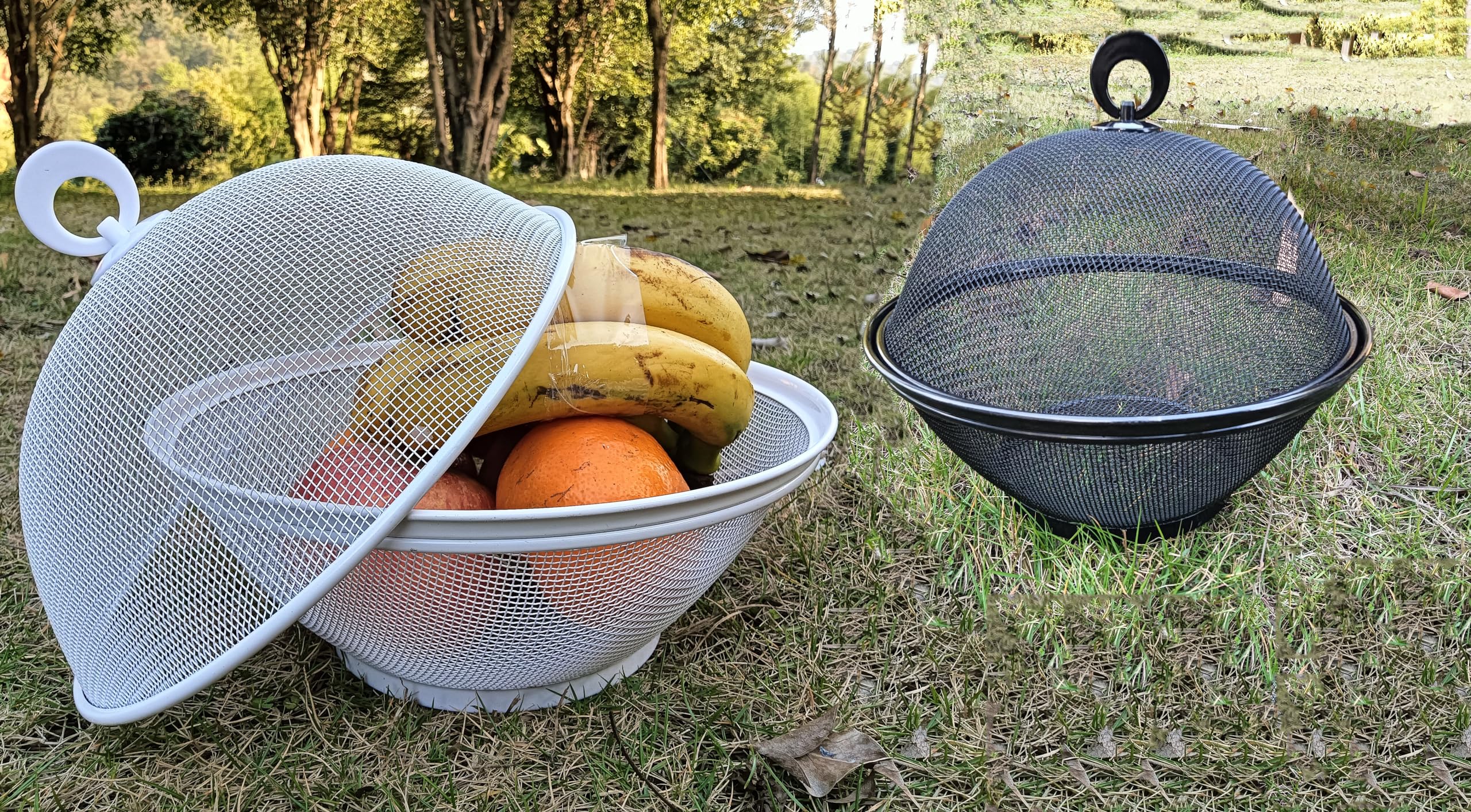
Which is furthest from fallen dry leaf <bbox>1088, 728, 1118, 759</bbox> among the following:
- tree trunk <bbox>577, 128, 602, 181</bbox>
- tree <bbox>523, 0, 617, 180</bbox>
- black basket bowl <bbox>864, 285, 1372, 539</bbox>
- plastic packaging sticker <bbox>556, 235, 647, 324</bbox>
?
tree trunk <bbox>577, 128, 602, 181</bbox>

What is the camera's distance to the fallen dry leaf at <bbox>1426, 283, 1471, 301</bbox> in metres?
2.65

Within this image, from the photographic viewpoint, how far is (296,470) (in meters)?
1.15

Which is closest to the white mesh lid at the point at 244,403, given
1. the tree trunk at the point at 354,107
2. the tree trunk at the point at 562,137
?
the tree trunk at the point at 562,137

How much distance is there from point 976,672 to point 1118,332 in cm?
99

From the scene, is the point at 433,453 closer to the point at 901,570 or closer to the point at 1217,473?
the point at 901,570

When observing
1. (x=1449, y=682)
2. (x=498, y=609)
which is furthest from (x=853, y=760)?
(x=1449, y=682)

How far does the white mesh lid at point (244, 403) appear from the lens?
3.72 ft

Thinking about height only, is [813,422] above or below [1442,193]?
below

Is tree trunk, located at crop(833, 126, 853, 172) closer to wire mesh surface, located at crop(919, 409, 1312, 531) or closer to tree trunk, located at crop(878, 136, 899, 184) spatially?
tree trunk, located at crop(878, 136, 899, 184)

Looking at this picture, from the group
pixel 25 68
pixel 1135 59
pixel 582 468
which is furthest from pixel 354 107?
A: pixel 582 468

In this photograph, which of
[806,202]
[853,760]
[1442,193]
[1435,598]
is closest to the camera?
[853,760]

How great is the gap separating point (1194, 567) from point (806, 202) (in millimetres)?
6140

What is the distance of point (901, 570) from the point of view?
192 centimetres

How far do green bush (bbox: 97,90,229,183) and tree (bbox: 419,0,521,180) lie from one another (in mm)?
7793
